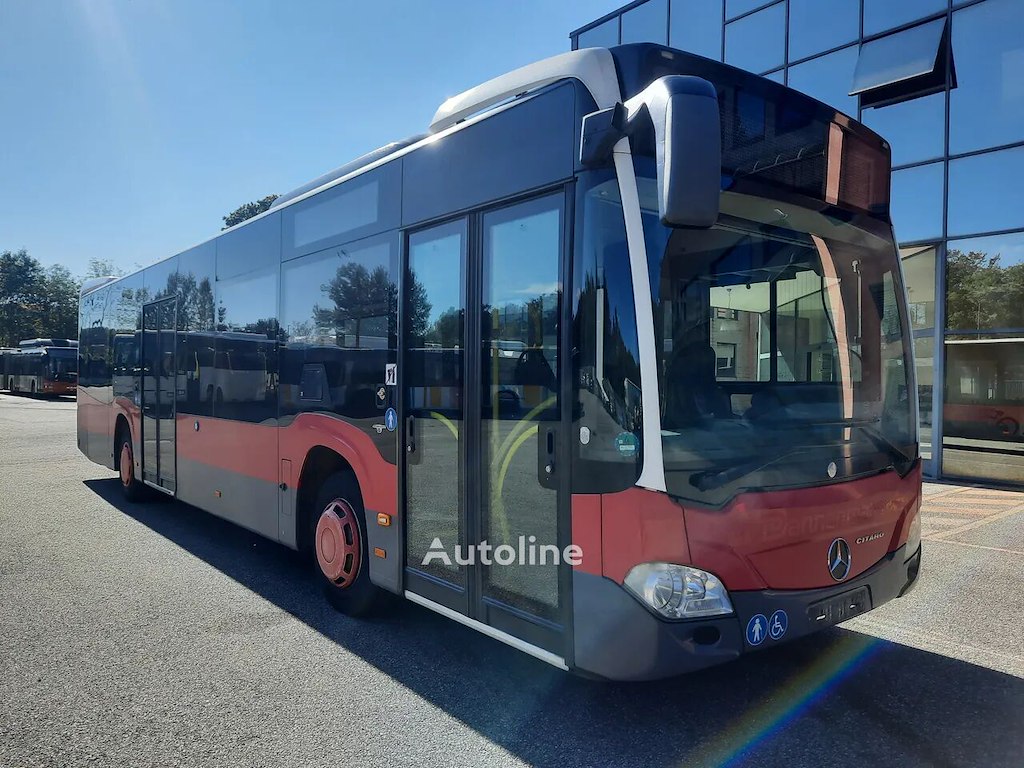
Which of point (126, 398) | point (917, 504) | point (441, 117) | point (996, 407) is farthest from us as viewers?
point (996, 407)

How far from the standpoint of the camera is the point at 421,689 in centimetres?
389

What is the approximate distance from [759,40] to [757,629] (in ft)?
46.6

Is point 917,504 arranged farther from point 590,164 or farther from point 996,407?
point 996,407

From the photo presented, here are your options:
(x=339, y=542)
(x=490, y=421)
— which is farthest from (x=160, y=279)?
(x=490, y=421)

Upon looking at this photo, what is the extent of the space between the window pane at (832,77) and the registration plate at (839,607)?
1160 centimetres

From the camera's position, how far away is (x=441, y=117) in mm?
4520

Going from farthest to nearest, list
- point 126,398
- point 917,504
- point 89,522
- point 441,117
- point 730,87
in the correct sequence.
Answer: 1. point 126,398
2. point 89,522
3. point 441,117
4. point 917,504
5. point 730,87

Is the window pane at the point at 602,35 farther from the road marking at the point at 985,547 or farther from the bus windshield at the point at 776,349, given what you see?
the bus windshield at the point at 776,349

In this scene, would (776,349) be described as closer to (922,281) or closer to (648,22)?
(922,281)

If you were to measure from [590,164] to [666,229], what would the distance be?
436 mm

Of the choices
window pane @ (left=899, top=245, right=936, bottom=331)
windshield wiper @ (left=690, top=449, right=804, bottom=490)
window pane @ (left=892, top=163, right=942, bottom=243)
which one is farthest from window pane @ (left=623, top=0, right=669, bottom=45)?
windshield wiper @ (left=690, top=449, right=804, bottom=490)

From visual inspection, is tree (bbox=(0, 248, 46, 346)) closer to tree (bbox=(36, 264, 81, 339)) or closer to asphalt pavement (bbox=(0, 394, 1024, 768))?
tree (bbox=(36, 264, 81, 339))

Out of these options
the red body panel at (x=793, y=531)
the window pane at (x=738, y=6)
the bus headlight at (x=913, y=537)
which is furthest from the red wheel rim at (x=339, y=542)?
the window pane at (x=738, y=6)

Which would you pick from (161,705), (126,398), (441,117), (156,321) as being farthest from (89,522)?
(441,117)
